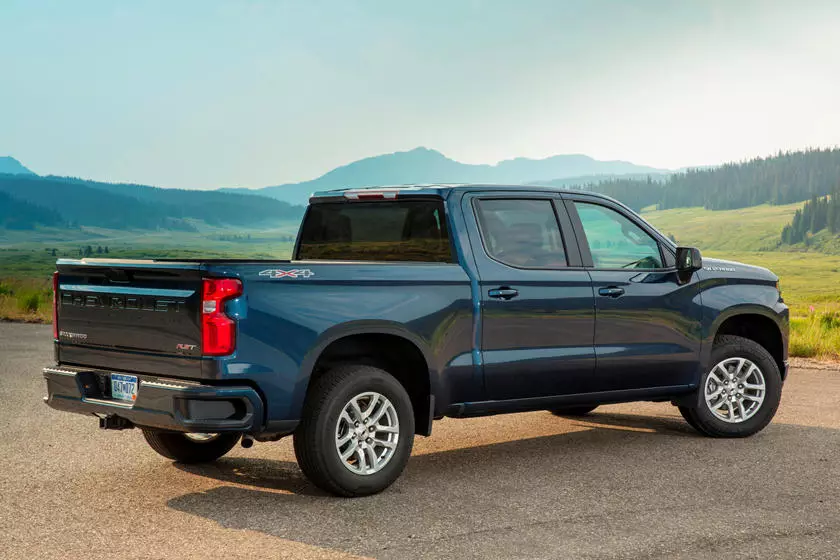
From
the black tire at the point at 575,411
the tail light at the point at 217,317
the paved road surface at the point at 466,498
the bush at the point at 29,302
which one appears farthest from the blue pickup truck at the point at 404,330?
the bush at the point at 29,302

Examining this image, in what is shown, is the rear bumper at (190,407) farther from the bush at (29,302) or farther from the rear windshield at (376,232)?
the bush at (29,302)

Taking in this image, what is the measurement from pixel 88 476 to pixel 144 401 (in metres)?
1.30

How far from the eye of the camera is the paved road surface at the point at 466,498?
18.1 feet

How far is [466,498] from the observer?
6672mm

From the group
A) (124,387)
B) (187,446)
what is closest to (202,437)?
(187,446)

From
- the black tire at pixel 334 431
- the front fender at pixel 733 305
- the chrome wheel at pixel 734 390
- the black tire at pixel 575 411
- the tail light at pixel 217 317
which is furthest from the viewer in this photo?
the black tire at pixel 575 411

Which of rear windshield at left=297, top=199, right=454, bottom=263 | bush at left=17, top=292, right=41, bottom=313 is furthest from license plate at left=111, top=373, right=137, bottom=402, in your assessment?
bush at left=17, top=292, right=41, bottom=313

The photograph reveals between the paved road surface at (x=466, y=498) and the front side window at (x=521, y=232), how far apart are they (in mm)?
1509

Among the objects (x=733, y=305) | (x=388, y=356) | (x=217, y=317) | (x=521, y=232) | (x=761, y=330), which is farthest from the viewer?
(x=761, y=330)

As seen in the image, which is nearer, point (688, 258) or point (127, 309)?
point (127, 309)

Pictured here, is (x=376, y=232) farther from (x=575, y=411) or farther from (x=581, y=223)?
(x=575, y=411)

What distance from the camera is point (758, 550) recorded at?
17.9 ft

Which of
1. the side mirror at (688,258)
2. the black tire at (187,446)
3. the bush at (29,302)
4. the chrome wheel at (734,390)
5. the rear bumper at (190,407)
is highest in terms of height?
the side mirror at (688,258)

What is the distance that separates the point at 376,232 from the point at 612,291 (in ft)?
5.98
